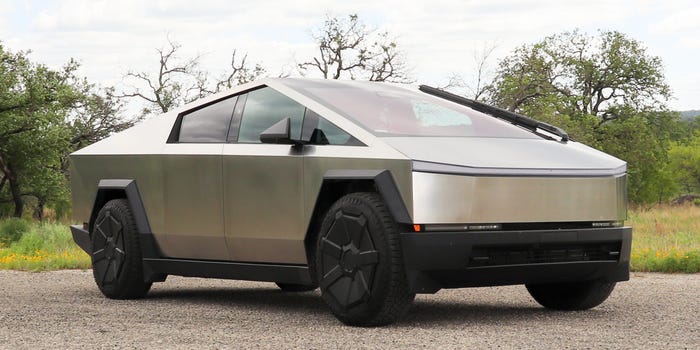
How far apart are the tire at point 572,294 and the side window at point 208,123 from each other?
7.81 ft

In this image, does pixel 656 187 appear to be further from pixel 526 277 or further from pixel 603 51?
pixel 526 277

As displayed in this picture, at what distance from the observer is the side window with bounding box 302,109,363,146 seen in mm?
6418

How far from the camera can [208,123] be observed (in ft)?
25.3

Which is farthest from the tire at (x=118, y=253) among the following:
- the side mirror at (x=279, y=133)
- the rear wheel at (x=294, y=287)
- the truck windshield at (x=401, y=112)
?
the side mirror at (x=279, y=133)

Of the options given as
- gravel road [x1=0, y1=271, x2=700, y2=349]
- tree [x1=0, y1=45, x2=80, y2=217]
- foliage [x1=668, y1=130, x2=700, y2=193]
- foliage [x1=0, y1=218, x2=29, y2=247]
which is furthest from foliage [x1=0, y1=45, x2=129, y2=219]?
foliage [x1=668, y1=130, x2=700, y2=193]

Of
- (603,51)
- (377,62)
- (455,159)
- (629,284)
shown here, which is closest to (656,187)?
(603,51)

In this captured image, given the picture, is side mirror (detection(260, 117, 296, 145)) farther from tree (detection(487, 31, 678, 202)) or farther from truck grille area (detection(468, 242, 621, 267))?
tree (detection(487, 31, 678, 202))

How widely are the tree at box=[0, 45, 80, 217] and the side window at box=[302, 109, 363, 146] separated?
33363 mm

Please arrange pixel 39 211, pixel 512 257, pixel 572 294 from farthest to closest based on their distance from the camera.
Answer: pixel 39 211, pixel 572 294, pixel 512 257

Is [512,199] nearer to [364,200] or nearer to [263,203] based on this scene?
[364,200]

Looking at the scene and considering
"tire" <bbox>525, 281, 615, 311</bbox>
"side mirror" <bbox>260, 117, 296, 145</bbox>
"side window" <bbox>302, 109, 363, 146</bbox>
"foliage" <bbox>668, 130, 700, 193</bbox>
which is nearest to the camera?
"side window" <bbox>302, 109, 363, 146</bbox>

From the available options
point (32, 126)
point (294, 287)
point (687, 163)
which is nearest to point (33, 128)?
point (32, 126)

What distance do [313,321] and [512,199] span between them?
1483mm

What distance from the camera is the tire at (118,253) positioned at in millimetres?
8133
